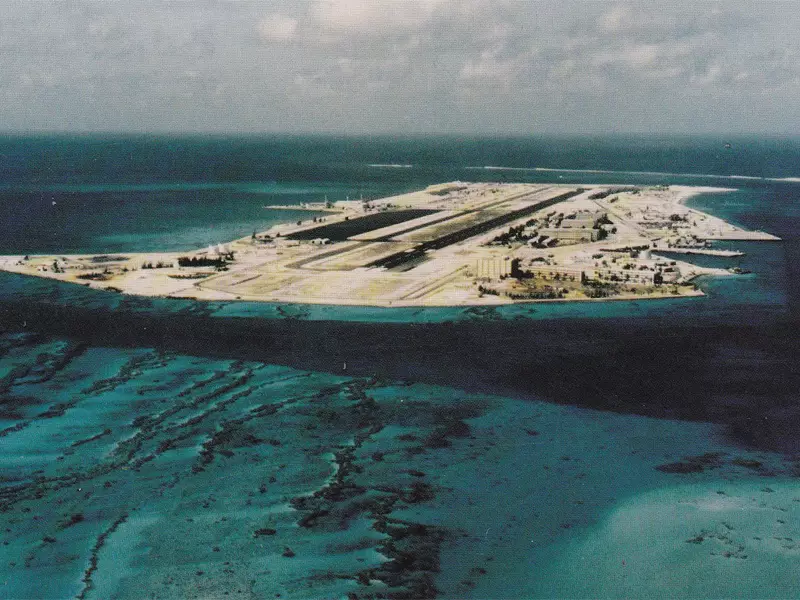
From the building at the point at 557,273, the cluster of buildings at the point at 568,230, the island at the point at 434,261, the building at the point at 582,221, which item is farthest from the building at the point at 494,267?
the building at the point at 582,221

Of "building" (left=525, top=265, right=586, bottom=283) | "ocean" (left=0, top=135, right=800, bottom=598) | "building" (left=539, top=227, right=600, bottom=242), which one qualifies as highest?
"building" (left=539, top=227, right=600, bottom=242)

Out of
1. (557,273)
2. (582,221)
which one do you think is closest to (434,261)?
(557,273)

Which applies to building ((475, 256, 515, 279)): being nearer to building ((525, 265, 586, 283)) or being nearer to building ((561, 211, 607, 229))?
building ((525, 265, 586, 283))

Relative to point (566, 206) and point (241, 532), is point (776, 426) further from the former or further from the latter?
point (566, 206)

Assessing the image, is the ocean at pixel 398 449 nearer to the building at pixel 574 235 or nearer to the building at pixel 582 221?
the building at pixel 574 235

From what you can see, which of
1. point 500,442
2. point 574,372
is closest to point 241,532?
point 500,442

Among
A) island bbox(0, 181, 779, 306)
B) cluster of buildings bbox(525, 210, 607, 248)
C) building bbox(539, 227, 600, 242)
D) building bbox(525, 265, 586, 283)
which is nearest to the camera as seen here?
island bbox(0, 181, 779, 306)

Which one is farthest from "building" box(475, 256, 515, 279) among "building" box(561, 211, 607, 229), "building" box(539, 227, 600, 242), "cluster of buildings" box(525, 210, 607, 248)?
"building" box(561, 211, 607, 229)
